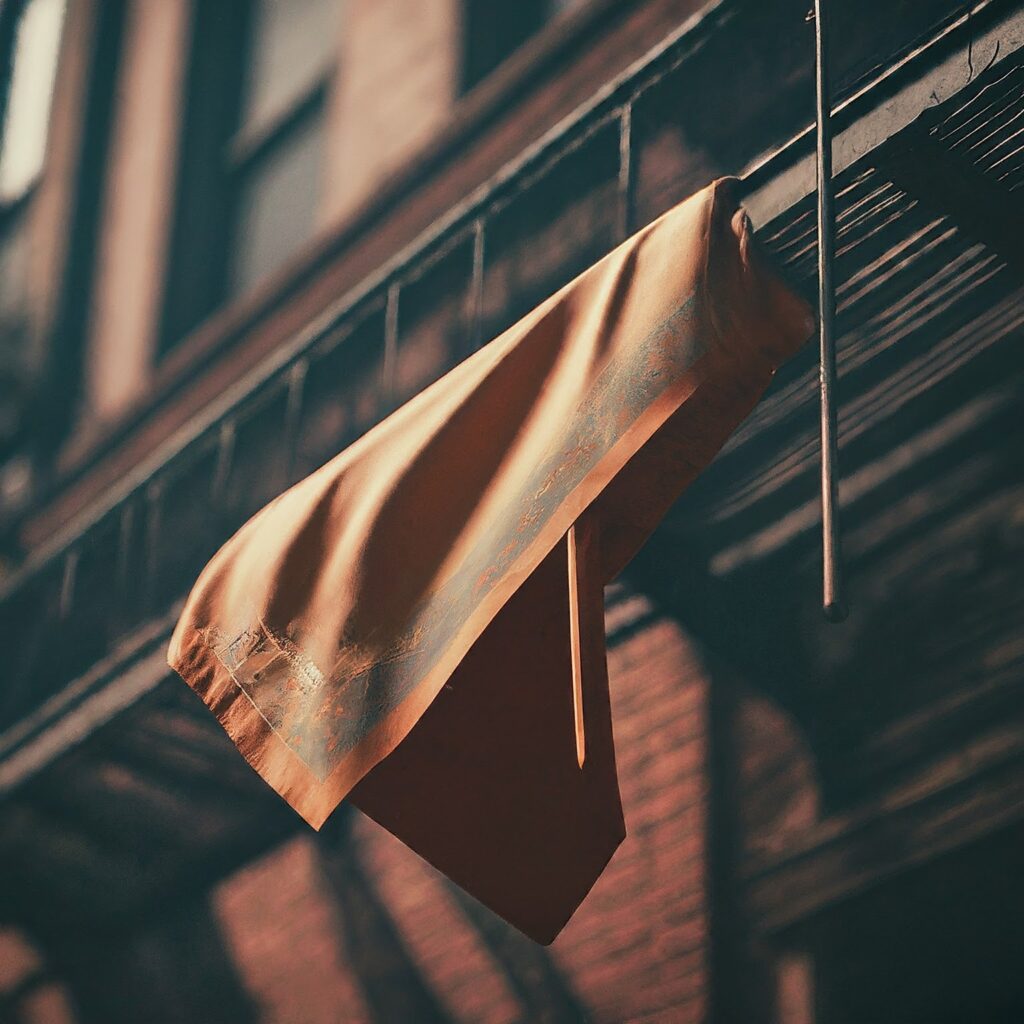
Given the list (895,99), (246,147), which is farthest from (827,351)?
(246,147)

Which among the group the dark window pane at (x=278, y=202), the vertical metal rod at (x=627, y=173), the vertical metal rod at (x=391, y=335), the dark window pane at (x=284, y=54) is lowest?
the dark window pane at (x=278, y=202)

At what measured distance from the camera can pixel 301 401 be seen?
6.72 meters

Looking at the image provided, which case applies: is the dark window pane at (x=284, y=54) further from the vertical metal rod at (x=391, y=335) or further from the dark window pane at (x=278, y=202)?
the vertical metal rod at (x=391, y=335)

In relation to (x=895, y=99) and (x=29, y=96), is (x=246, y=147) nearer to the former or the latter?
(x=29, y=96)

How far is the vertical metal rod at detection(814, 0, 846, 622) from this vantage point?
289cm

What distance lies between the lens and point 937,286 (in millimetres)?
4098

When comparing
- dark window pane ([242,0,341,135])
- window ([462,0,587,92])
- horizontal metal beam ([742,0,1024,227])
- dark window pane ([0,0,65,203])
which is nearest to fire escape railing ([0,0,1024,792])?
horizontal metal beam ([742,0,1024,227])

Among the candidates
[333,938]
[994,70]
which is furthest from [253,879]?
[994,70]

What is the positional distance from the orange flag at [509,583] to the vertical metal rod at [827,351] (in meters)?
0.23

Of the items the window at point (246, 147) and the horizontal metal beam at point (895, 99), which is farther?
the window at point (246, 147)

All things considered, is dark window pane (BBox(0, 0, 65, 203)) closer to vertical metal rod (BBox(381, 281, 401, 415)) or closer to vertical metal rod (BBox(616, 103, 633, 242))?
vertical metal rod (BBox(381, 281, 401, 415))

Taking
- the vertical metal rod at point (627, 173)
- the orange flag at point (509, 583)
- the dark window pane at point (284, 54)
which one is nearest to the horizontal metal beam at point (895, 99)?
the orange flag at point (509, 583)

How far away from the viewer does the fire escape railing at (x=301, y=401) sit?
3627 millimetres

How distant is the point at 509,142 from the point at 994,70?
4051mm
